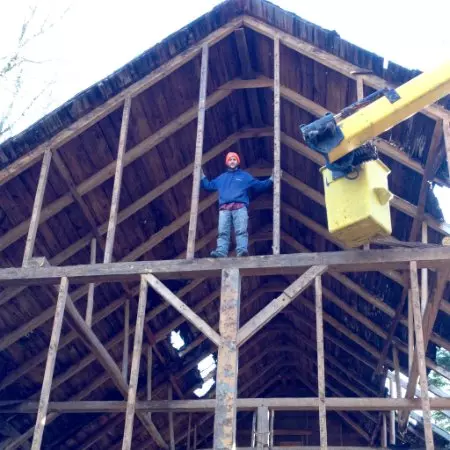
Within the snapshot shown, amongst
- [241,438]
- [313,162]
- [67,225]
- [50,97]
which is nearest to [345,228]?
[313,162]

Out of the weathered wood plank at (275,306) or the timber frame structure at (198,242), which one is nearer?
the weathered wood plank at (275,306)

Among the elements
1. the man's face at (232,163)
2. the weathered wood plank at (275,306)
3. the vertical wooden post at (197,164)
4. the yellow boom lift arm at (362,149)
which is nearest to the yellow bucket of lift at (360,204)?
the yellow boom lift arm at (362,149)

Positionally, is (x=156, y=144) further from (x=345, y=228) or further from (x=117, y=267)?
(x=345, y=228)

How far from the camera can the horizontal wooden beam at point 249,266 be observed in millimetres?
7012

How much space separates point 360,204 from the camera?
21.7 ft

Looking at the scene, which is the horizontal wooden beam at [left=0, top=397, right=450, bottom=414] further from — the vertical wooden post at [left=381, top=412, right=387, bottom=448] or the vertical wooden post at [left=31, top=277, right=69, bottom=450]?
the vertical wooden post at [left=381, top=412, right=387, bottom=448]

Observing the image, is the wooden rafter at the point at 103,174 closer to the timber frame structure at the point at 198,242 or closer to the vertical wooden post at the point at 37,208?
the timber frame structure at the point at 198,242

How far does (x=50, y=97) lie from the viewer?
1775 centimetres

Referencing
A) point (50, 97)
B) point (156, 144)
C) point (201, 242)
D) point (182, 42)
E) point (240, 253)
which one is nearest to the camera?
point (240, 253)

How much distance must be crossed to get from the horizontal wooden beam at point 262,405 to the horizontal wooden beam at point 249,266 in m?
2.07

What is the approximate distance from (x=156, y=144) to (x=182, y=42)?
4.92 feet

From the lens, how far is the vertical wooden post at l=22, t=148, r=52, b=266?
784 cm

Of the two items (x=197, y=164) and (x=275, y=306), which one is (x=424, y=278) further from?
(x=197, y=164)

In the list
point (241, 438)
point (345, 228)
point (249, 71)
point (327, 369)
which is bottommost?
point (345, 228)
